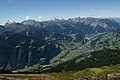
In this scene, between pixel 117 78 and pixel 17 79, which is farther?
pixel 117 78

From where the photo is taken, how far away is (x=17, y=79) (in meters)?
168

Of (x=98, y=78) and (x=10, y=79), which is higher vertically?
(x=10, y=79)

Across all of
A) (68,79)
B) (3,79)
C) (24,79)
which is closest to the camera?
(3,79)

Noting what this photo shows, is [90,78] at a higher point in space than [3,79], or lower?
lower

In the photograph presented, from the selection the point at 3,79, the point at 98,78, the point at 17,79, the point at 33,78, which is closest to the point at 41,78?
the point at 33,78

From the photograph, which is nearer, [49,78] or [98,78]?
[49,78]

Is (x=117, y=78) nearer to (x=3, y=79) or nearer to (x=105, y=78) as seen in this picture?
(x=105, y=78)

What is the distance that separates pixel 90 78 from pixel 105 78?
13218mm

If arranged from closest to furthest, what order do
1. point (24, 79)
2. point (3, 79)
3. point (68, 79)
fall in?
1. point (3, 79)
2. point (24, 79)
3. point (68, 79)

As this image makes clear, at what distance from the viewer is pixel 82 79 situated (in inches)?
7441

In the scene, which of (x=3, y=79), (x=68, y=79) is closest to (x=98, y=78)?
(x=68, y=79)

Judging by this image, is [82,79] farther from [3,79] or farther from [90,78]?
[3,79]

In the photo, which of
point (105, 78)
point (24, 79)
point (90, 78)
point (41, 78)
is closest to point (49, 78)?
point (41, 78)

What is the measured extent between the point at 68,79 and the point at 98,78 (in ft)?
81.5
